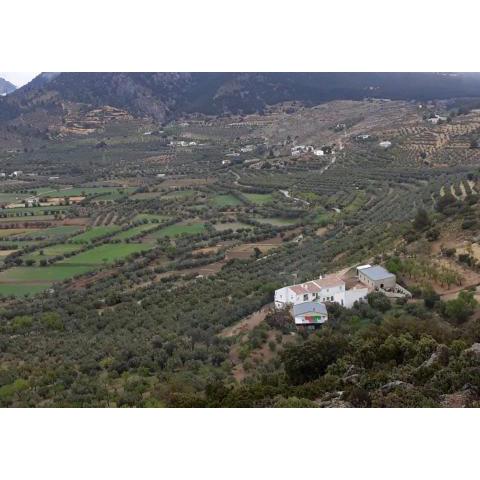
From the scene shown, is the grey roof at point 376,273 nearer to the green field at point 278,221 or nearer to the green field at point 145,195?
the green field at point 278,221

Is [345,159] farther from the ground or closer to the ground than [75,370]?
farther from the ground

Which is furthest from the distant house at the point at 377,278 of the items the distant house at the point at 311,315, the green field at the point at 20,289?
the green field at the point at 20,289

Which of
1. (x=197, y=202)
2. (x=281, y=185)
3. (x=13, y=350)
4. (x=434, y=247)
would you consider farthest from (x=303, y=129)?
(x=13, y=350)

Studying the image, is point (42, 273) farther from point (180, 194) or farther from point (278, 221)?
point (180, 194)

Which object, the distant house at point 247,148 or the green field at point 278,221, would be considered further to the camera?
the distant house at point 247,148

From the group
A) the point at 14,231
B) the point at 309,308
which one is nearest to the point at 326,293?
the point at 309,308

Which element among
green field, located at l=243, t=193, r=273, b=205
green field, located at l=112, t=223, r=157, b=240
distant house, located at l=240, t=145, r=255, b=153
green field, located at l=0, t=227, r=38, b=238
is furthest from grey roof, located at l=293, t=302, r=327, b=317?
distant house, located at l=240, t=145, r=255, b=153

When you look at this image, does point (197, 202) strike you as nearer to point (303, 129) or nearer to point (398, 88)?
point (303, 129)
